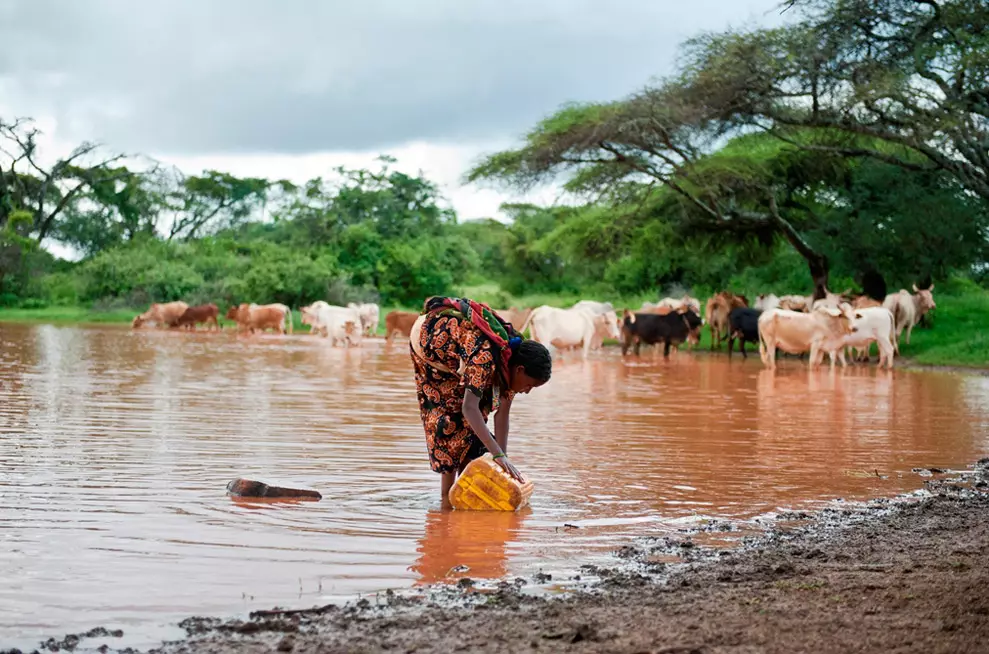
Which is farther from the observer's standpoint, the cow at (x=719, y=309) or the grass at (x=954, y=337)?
the cow at (x=719, y=309)

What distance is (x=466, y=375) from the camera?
6.23 meters

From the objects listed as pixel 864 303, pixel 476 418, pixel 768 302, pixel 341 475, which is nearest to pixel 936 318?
pixel 864 303

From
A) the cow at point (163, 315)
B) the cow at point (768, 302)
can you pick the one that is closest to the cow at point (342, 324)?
the cow at point (163, 315)

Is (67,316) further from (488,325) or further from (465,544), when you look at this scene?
(465,544)

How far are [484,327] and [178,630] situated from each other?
2.57m

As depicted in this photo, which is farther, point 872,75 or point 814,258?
point 814,258

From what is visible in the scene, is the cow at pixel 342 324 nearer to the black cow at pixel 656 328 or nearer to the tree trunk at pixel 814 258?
the black cow at pixel 656 328

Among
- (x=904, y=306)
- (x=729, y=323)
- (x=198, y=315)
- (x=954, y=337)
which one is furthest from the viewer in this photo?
(x=198, y=315)

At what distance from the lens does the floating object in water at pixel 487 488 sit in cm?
647

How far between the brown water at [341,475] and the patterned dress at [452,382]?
344mm

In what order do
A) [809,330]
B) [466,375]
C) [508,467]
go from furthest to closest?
[809,330], [508,467], [466,375]

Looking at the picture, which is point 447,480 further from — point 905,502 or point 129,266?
point 129,266

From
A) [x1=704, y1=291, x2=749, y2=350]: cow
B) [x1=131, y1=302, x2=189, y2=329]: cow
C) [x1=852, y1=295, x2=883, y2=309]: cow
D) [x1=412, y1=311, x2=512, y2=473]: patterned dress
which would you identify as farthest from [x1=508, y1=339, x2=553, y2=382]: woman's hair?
[x1=131, y1=302, x2=189, y2=329]: cow

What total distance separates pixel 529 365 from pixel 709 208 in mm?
26401
